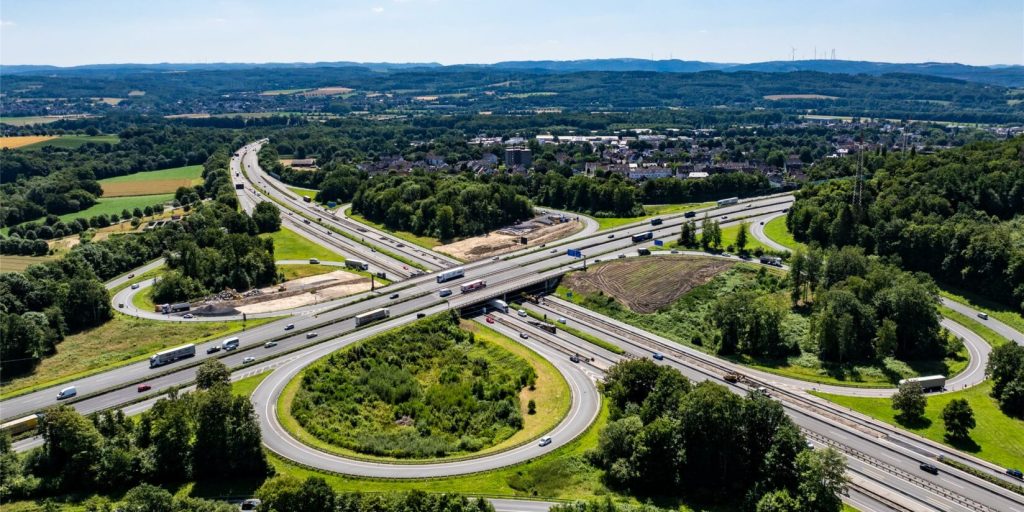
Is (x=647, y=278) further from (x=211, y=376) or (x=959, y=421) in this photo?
(x=211, y=376)

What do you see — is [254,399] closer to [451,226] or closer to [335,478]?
[335,478]

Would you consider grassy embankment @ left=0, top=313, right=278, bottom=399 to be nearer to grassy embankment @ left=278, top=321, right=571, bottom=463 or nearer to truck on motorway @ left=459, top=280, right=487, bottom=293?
grassy embankment @ left=278, top=321, right=571, bottom=463

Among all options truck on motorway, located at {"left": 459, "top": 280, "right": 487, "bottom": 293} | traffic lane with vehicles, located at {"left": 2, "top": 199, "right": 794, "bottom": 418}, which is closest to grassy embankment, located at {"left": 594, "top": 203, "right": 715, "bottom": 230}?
traffic lane with vehicles, located at {"left": 2, "top": 199, "right": 794, "bottom": 418}

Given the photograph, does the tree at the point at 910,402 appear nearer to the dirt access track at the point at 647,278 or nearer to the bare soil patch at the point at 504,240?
the dirt access track at the point at 647,278

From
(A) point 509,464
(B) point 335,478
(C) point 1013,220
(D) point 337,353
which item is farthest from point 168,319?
(C) point 1013,220

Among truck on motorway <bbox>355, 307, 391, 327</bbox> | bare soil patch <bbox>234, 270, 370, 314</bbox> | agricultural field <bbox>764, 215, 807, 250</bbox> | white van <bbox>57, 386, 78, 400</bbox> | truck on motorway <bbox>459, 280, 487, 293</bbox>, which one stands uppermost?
agricultural field <bbox>764, 215, 807, 250</bbox>

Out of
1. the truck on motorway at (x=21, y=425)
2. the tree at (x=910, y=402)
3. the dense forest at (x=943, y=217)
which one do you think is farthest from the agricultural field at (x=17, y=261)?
the dense forest at (x=943, y=217)

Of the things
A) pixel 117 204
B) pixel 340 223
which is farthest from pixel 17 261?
pixel 340 223

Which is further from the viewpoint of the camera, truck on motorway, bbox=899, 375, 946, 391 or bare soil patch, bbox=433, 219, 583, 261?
bare soil patch, bbox=433, 219, 583, 261
